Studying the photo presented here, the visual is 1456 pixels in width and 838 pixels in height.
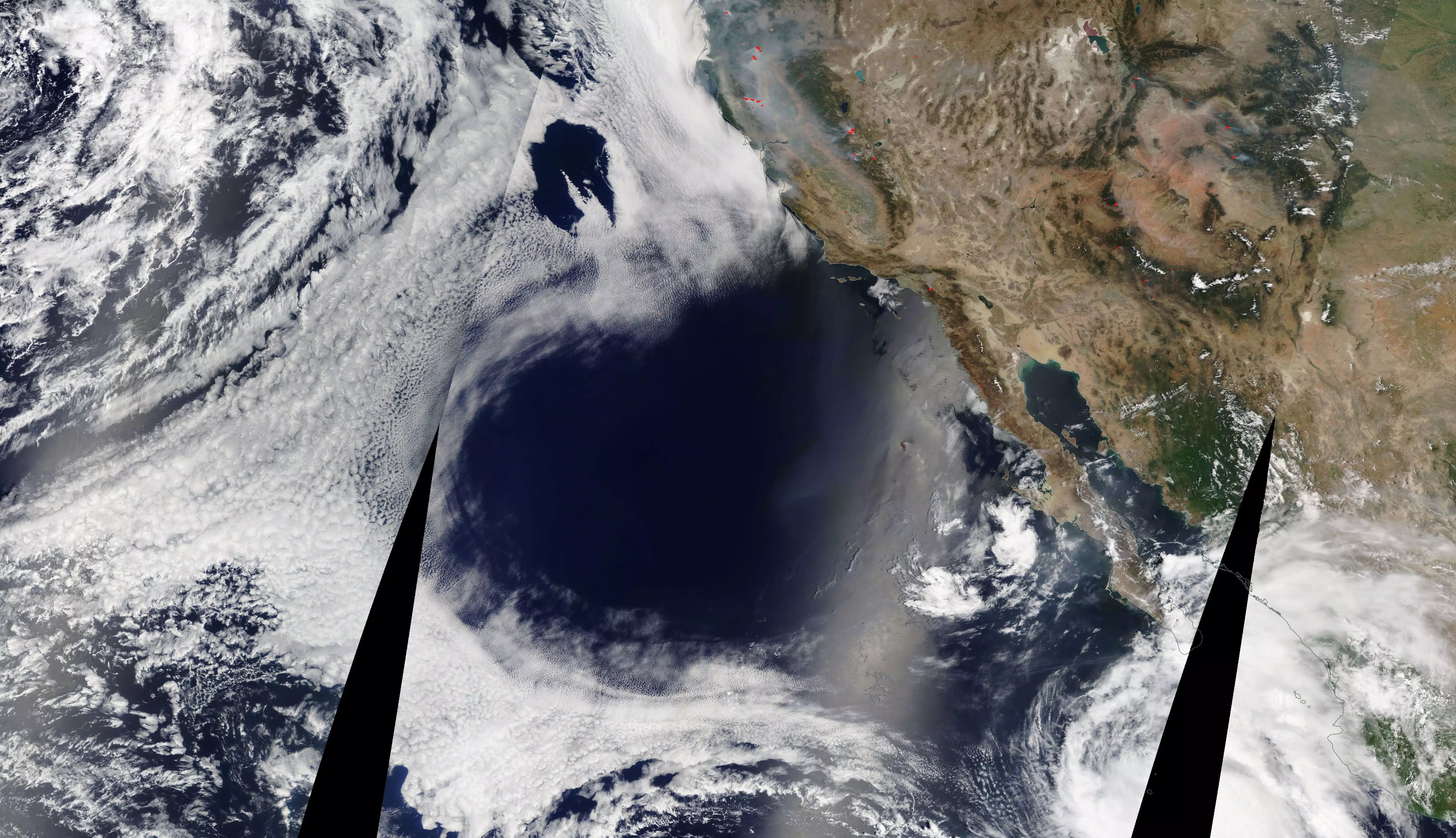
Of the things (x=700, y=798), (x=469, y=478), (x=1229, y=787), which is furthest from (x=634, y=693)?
(x=1229, y=787)

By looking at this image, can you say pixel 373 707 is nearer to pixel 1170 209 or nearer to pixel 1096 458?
pixel 1096 458

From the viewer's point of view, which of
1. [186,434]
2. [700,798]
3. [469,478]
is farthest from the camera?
[700,798]

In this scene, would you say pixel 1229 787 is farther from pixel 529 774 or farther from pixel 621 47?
pixel 621 47

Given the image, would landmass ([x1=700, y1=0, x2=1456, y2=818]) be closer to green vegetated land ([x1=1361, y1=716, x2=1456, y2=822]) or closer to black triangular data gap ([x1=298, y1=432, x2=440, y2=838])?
green vegetated land ([x1=1361, y1=716, x2=1456, y2=822])

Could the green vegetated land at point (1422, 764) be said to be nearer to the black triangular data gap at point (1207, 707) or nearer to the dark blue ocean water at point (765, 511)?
the black triangular data gap at point (1207, 707)

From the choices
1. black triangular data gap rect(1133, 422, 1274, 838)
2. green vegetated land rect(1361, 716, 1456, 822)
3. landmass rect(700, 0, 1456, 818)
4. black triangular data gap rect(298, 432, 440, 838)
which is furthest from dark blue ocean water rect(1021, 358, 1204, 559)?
black triangular data gap rect(298, 432, 440, 838)

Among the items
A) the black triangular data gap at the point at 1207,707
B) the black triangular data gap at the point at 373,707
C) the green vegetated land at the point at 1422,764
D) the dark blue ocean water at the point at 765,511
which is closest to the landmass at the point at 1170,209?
the green vegetated land at the point at 1422,764
